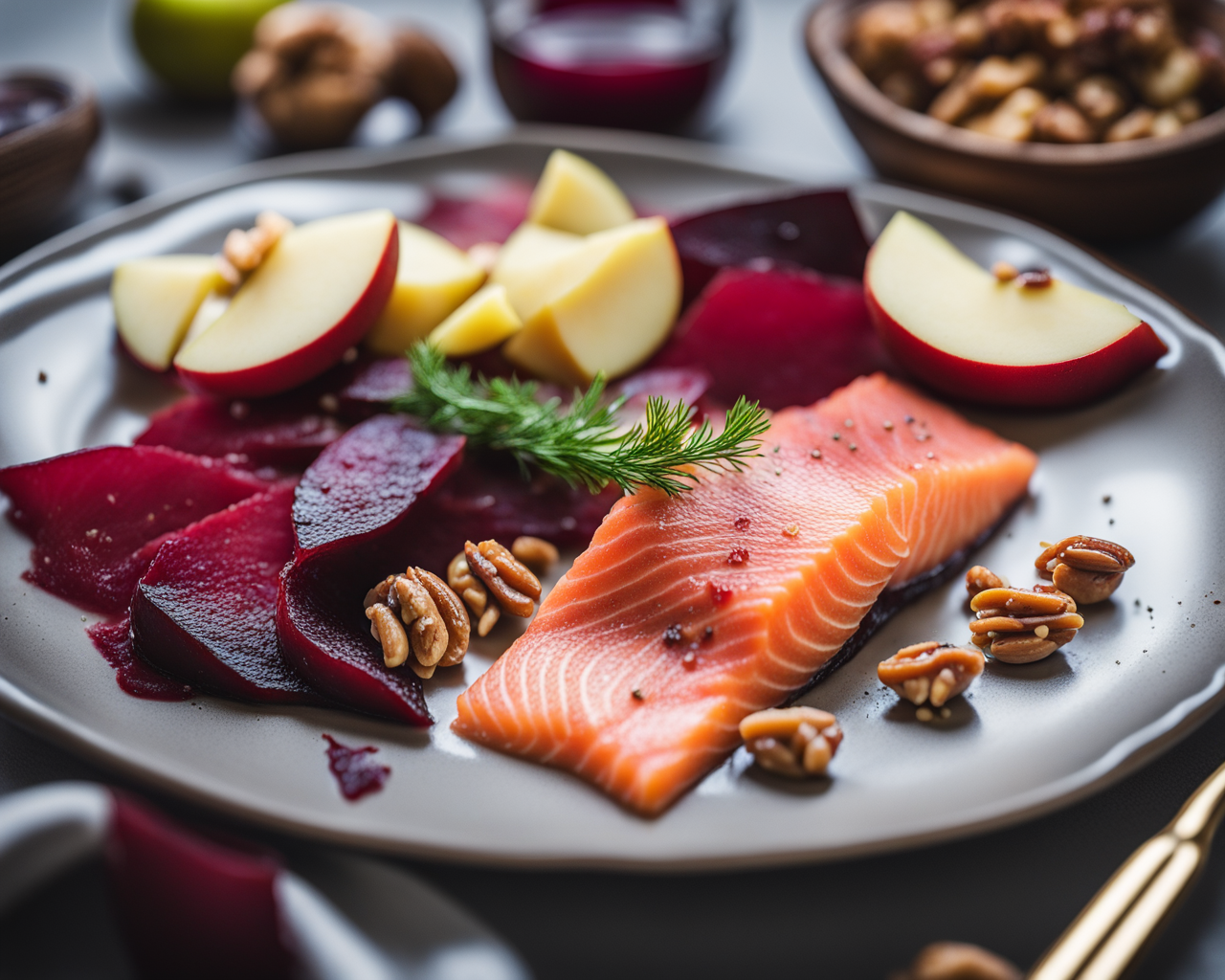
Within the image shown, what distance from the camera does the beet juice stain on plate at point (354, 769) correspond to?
143 centimetres

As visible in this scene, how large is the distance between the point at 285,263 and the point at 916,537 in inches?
53.1

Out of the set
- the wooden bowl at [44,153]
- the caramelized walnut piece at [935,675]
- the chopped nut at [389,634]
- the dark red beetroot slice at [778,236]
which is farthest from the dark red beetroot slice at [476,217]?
the caramelized walnut piece at [935,675]

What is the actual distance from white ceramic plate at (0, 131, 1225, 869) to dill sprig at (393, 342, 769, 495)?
398 millimetres

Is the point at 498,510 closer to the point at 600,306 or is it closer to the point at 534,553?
the point at 534,553

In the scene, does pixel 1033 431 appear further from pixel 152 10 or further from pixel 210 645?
pixel 152 10

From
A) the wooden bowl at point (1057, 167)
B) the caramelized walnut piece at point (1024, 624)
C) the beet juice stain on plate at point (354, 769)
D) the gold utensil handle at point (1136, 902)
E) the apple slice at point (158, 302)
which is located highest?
the wooden bowl at point (1057, 167)

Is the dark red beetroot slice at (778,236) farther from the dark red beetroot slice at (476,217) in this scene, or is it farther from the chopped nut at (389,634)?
the chopped nut at (389,634)

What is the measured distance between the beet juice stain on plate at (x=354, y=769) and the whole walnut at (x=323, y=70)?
7.12ft

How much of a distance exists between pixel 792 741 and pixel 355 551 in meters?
0.77

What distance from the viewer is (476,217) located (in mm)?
2570

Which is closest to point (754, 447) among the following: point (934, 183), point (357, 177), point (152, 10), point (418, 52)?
point (934, 183)

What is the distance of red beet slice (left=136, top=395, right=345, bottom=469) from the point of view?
1.98 m

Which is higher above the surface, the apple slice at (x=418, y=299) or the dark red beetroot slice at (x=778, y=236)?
the dark red beetroot slice at (x=778, y=236)

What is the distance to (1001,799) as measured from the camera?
53.8 inches
